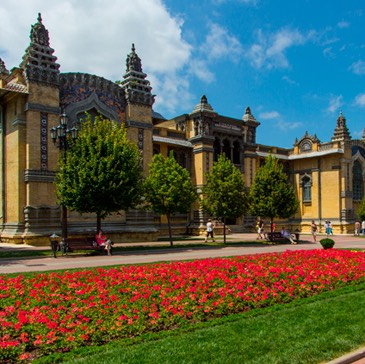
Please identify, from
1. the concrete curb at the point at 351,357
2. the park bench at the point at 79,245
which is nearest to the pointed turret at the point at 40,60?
the park bench at the point at 79,245

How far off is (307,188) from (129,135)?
27.4 metres

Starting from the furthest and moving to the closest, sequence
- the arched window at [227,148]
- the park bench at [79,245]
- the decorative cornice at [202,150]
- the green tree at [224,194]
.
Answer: the arched window at [227,148], the decorative cornice at [202,150], the green tree at [224,194], the park bench at [79,245]

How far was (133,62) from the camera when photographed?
112 feet

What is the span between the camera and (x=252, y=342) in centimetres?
691

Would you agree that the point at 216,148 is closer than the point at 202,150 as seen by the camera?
No

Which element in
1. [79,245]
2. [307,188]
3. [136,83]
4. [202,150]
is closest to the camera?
[79,245]

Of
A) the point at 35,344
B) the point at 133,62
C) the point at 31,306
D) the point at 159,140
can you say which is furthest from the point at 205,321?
the point at 159,140

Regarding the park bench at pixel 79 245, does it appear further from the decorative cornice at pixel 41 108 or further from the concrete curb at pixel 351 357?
the concrete curb at pixel 351 357

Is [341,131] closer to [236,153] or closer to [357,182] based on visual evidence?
[357,182]

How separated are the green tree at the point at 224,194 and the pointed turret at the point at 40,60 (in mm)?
13278

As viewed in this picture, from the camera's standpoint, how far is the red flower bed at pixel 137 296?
7.26m

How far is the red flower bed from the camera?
7.26 m

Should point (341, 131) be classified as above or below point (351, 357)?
above

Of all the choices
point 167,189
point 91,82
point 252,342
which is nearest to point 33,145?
point 91,82
